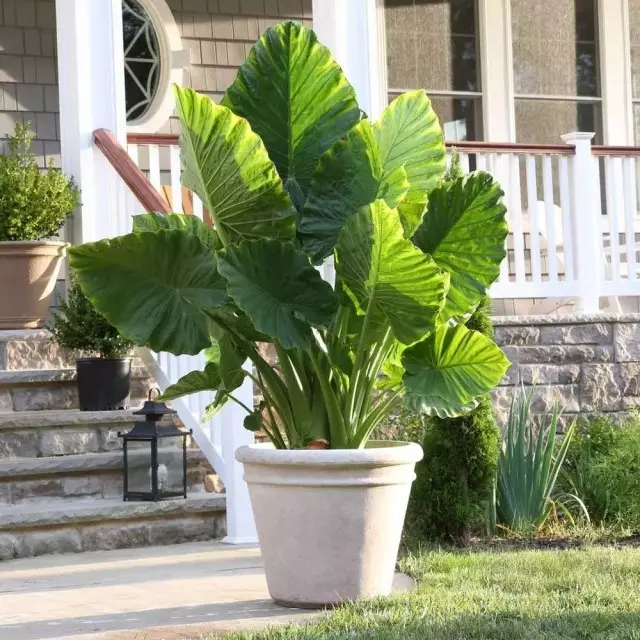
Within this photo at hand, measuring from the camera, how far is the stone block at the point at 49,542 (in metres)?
5.40

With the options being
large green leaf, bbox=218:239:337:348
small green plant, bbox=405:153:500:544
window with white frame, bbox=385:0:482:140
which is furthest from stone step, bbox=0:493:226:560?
window with white frame, bbox=385:0:482:140

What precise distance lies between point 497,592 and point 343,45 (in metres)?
4.10

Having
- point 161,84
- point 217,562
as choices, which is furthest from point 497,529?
point 161,84

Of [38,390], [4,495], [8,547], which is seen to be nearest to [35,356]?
[38,390]

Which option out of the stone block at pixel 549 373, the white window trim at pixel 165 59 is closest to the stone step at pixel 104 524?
the stone block at pixel 549 373

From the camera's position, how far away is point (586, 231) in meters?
7.85

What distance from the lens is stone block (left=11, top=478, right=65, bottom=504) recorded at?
579 cm

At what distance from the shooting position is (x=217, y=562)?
17.0ft

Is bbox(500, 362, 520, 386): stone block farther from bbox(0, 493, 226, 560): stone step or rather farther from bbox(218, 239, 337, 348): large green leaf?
bbox(218, 239, 337, 348): large green leaf

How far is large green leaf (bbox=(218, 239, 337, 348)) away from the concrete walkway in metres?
0.95

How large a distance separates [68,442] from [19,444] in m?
0.23

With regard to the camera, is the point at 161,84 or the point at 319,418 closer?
the point at 319,418

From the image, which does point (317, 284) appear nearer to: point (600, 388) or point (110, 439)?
point (110, 439)

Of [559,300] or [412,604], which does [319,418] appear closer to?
[412,604]
